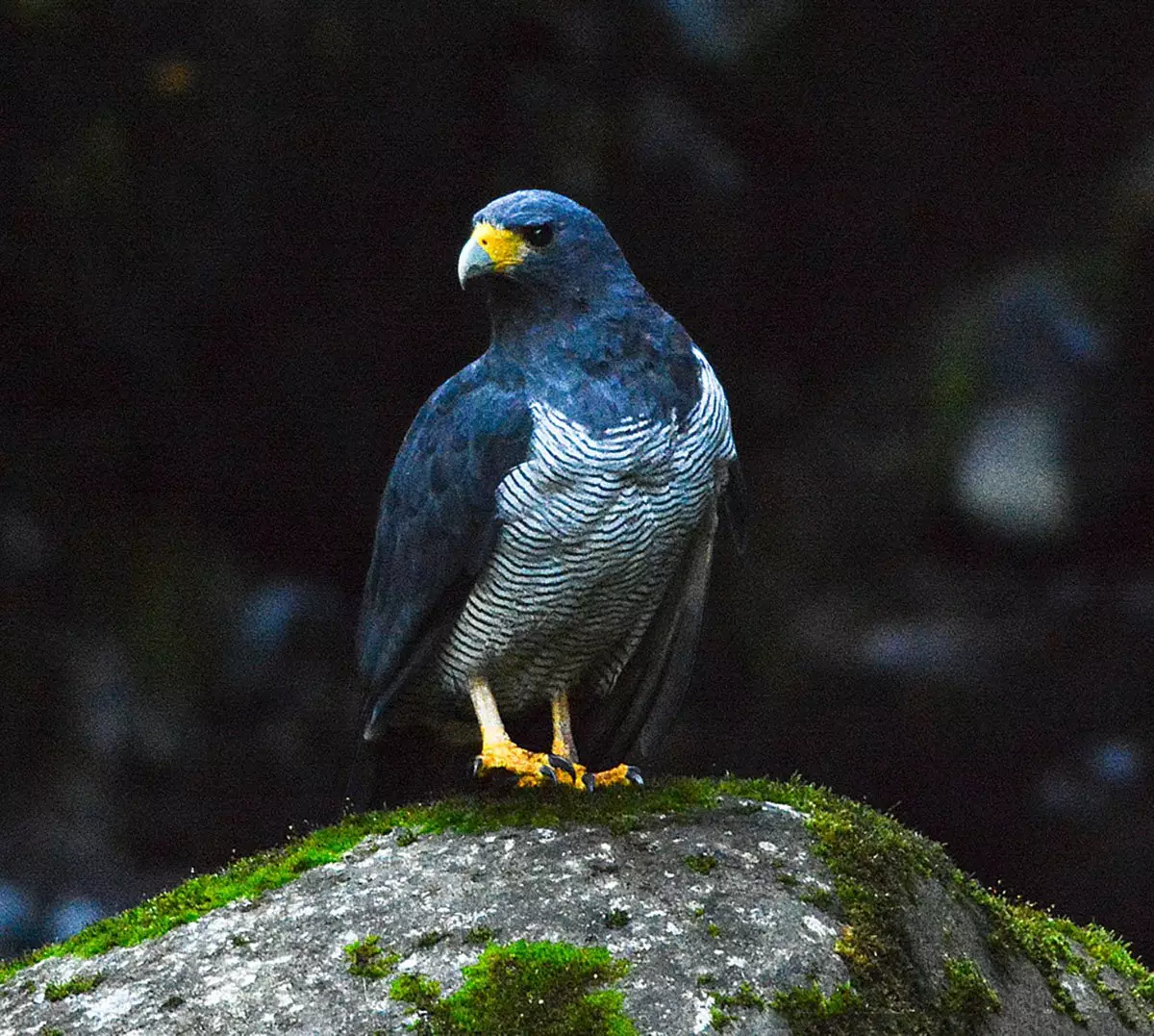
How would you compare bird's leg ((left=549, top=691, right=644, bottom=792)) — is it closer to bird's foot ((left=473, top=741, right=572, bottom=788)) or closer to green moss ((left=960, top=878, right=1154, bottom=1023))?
bird's foot ((left=473, top=741, right=572, bottom=788))

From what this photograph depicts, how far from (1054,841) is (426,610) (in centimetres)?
402

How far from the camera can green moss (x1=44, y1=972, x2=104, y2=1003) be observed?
141 inches

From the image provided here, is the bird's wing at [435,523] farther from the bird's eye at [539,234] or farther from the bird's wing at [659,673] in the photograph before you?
the bird's wing at [659,673]

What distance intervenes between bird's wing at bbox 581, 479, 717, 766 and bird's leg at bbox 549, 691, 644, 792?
181 millimetres

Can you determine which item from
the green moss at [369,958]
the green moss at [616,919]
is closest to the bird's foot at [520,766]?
the green moss at [616,919]

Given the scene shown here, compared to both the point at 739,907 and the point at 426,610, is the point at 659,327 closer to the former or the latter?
the point at 426,610

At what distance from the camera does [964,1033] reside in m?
3.54

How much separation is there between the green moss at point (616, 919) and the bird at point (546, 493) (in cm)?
72

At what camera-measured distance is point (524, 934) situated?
354cm

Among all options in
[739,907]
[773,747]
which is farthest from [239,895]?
[773,747]

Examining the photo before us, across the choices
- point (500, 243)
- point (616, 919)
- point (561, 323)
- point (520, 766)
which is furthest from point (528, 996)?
point (500, 243)

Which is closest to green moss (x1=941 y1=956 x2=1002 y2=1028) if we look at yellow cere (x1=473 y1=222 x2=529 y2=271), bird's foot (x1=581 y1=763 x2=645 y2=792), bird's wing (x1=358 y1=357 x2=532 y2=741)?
bird's foot (x1=581 y1=763 x2=645 y2=792)

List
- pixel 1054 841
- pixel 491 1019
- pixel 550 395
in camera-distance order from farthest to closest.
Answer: pixel 1054 841 → pixel 550 395 → pixel 491 1019

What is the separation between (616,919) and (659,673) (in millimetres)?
1213
